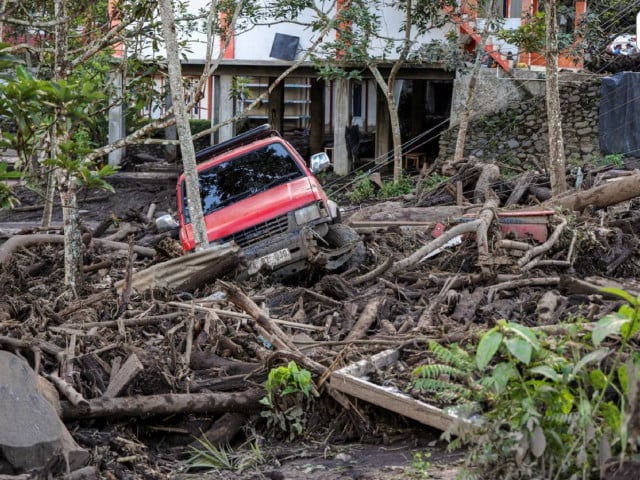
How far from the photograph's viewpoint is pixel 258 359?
27.3 ft

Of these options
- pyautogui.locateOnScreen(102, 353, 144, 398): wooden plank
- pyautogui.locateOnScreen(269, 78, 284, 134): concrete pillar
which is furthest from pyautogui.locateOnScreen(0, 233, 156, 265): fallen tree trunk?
pyautogui.locateOnScreen(269, 78, 284, 134): concrete pillar

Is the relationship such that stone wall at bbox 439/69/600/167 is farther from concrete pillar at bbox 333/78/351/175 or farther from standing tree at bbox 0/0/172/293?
standing tree at bbox 0/0/172/293

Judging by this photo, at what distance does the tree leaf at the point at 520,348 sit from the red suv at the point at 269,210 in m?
7.45

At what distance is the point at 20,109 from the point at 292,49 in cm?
2067

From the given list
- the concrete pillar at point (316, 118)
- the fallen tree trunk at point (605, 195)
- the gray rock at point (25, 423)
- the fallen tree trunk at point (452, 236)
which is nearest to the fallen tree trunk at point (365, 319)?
the fallen tree trunk at point (452, 236)

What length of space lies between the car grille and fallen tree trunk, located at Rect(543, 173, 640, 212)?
401 centimetres

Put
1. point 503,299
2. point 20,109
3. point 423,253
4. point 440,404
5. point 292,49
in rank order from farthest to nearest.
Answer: point 292,49
point 423,253
point 503,299
point 440,404
point 20,109

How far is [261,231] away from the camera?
12.8 m

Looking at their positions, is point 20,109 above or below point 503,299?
above

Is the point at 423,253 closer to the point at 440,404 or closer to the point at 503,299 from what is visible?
the point at 503,299

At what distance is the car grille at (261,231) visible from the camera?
12.8 meters

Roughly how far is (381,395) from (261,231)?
6.08m

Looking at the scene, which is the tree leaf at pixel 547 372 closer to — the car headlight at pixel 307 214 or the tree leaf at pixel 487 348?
the tree leaf at pixel 487 348

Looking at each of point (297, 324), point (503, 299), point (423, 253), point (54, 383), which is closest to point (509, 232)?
point (423, 253)
